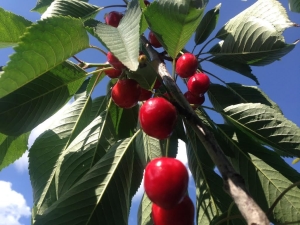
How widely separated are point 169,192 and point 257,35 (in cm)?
118

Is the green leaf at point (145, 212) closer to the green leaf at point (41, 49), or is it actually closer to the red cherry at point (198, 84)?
the red cherry at point (198, 84)

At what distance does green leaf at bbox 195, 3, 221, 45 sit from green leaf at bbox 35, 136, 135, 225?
1.06m

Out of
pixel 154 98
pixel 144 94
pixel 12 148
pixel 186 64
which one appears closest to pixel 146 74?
pixel 154 98

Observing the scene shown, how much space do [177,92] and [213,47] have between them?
1.02m

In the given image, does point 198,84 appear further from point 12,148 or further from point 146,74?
point 12,148

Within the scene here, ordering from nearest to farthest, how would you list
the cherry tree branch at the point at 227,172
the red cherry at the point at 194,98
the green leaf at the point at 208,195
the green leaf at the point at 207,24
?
the cherry tree branch at the point at 227,172
the green leaf at the point at 208,195
the red cherry at the point at 194,98
the green leaf at the point at 207,24

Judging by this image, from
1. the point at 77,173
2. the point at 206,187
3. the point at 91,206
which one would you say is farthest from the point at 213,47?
the point at 91,206

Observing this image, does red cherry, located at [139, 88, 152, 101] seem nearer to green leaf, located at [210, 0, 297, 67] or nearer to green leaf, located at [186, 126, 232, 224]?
green leaf, located at [186, 126, 232, 224]

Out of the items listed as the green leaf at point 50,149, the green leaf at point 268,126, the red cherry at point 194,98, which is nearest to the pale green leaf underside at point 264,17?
the red cherry at point 194,98

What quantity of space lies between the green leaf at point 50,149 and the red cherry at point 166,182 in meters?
0.72

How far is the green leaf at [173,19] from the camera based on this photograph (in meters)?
1.28

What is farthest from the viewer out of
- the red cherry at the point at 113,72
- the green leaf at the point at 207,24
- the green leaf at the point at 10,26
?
the green leaf at the point at 207,24

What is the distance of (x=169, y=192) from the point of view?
1057mm

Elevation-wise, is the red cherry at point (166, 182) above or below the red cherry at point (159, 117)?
below
